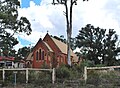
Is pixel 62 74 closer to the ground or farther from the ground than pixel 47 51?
closer to the ground

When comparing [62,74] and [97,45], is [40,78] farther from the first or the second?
[97,45]

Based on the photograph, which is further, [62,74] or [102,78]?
[62,74]

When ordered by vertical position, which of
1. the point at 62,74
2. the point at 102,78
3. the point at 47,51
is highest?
the point at 47,51

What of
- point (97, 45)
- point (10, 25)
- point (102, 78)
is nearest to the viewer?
point (102, 78)

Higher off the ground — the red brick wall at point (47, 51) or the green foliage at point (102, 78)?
the red brick wall at point (47, 51)

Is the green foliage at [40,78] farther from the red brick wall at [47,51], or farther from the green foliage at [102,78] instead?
the red brick wall at [47,51]

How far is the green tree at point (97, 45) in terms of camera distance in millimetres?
77875

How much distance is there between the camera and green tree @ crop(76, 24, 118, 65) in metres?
77.9

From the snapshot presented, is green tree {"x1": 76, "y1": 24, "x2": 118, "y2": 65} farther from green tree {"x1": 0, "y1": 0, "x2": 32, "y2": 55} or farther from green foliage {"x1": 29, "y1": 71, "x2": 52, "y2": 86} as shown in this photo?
green foliage {"x1": 29, "y1": 71, "x2": 52, "y2": 86}

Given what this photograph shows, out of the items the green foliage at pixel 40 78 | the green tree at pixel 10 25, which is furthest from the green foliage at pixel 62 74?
the green tree at pixel 10 25

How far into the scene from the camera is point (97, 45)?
263 feet

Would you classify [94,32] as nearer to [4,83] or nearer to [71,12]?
[71,12]

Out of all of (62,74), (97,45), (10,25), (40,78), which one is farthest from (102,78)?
(97,45)

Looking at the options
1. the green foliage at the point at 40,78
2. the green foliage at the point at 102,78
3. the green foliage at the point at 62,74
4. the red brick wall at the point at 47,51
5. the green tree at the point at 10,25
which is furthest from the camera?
the red brick wall at the point at 47,51
